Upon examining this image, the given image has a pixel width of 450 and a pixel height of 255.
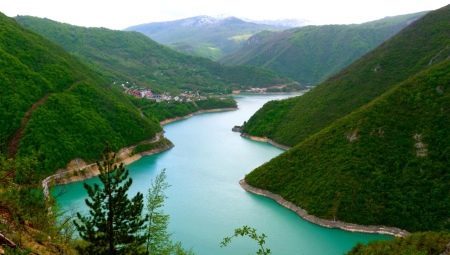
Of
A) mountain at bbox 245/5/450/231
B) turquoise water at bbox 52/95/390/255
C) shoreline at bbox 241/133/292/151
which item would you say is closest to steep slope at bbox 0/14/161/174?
turquoise water at bbox 52/95/390/255

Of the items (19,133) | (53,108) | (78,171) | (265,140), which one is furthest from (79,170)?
(265,140)

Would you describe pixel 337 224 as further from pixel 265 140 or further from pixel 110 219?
pixel 265 140

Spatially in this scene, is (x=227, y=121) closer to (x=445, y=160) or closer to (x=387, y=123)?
(x=387, y=123)

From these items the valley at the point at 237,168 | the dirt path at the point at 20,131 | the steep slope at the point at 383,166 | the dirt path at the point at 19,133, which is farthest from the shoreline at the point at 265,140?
the dirt path at the point at 19,133

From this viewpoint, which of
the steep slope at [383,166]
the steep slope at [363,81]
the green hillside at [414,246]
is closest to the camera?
the green hillside at [414,246]

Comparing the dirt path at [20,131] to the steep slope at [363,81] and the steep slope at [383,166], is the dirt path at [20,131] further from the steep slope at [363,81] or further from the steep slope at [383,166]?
the steep slope at [363,81]
